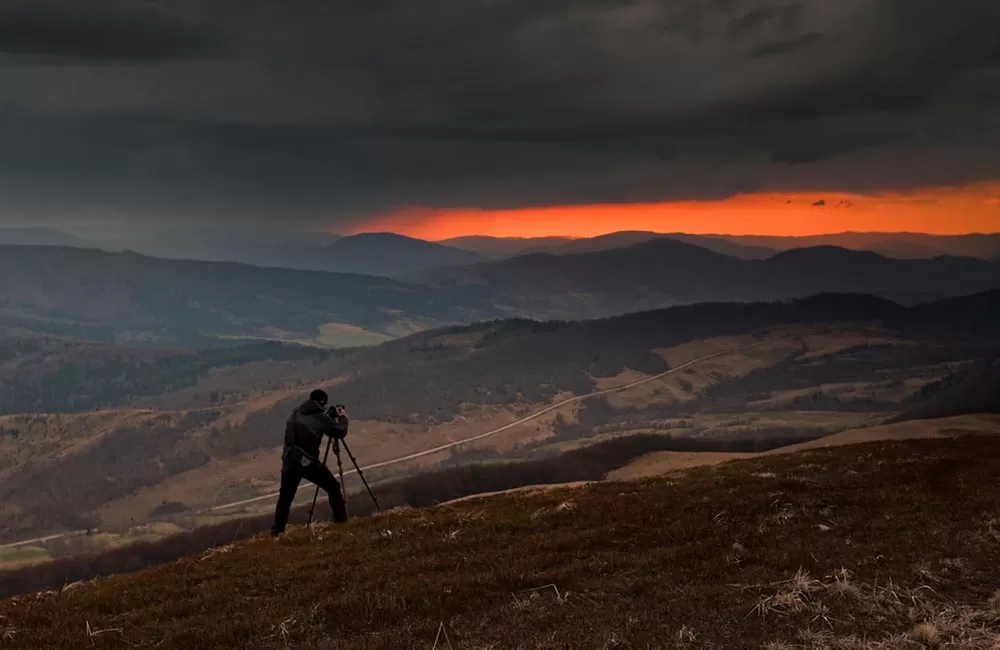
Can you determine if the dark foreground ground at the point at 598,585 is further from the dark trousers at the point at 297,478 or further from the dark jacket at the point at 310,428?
the dark jacket at the point at 310,428

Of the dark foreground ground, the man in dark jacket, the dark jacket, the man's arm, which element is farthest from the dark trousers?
the dark foreground ground

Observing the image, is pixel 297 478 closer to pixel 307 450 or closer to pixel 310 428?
pixel 307 450

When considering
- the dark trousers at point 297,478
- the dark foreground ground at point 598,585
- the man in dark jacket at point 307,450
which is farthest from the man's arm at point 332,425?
the dark foreground ground at point 598,585

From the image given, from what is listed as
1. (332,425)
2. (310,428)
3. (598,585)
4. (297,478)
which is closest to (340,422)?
(332,425)

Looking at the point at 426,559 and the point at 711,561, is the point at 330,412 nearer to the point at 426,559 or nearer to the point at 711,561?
the point at 426,559

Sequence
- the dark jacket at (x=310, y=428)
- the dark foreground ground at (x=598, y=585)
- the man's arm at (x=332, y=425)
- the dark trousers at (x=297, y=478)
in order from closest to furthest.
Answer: the dark foreground ground at (x=598, y=585)
the dark trousers at (x=297, y=478)
the dark jacket at (x=310, y=428)
the man's arm at (x=332, y=425)

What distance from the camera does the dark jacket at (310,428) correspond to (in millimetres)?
27938

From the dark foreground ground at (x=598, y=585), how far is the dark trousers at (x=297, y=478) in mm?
1445

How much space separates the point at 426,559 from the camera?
20.0 metres

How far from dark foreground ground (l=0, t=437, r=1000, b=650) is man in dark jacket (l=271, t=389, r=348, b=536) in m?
1.76

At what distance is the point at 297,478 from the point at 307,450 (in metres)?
1.22

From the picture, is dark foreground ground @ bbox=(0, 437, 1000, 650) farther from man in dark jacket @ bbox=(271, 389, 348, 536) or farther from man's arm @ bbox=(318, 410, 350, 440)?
man's arm @ bbox=(318, 410, 350, 440)

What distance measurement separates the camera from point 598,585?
634 inches

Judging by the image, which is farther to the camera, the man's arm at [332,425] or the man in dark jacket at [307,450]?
the man's arm at [332,425]
